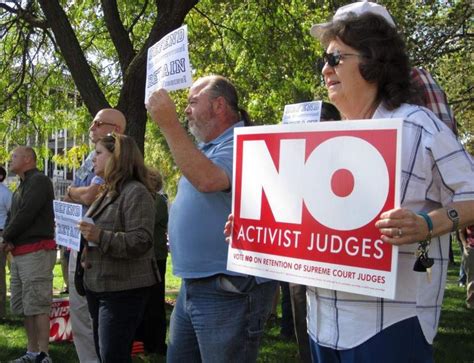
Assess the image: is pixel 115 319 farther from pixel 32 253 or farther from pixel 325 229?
pixel 32 253

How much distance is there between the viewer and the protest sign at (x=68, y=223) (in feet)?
13.5

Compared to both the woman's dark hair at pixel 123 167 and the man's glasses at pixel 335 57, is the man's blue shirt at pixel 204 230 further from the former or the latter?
the woman's dark hair at pixel 123 167

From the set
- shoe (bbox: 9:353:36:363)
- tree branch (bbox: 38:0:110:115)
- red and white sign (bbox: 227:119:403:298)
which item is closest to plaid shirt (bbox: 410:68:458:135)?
red and white sign (bbox: 227:119:403:298)

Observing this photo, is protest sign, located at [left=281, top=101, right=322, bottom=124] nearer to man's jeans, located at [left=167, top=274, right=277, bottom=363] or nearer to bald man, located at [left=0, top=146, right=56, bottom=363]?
man's jeans, located at [left=167, top=274, right=277, bottom=363]

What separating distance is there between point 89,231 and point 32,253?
240 centimetres

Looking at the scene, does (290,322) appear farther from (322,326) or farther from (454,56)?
(454,56)

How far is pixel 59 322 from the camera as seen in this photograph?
6.63 metres

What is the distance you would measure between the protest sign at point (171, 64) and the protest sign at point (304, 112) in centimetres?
168

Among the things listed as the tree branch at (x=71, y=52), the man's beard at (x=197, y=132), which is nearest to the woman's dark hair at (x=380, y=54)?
the man's beard at (x=197, y=132)

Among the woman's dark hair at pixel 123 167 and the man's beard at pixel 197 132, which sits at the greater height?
the man's beard at pixel 197 132

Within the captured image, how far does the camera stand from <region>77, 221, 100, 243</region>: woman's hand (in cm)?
385

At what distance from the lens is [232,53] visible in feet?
32.9

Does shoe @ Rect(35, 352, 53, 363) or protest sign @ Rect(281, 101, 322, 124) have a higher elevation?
protest sign @ Rect(281, 101, 322, 124)

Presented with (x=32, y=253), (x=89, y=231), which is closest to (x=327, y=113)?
(x=89, y=231)
